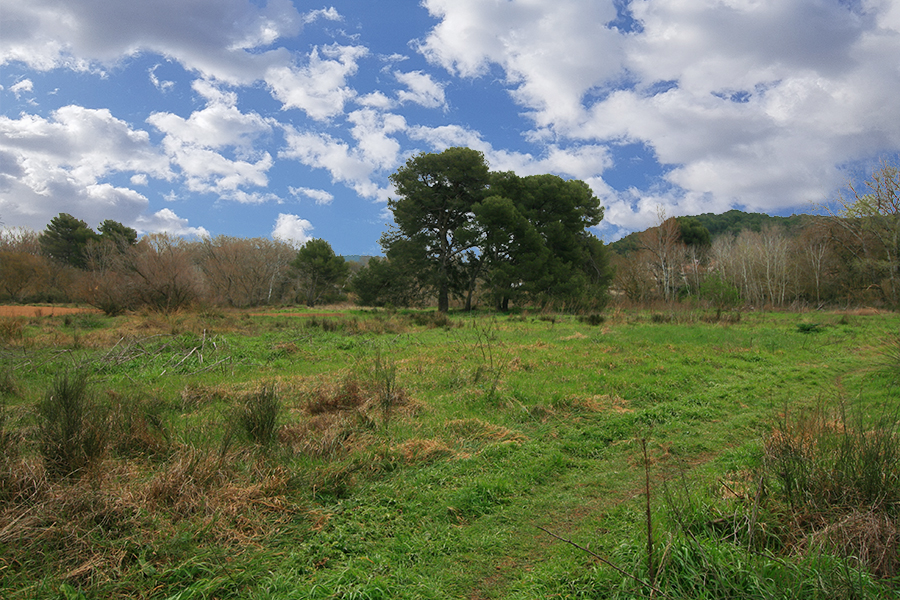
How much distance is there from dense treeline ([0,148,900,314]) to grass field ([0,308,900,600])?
21407mm

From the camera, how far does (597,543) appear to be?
11.7 ft

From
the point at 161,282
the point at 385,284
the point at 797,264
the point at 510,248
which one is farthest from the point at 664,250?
the point at 161,282

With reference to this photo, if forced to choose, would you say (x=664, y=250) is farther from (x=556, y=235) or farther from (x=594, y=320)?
(x=594, y=320)

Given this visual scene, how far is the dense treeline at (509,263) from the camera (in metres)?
27.7

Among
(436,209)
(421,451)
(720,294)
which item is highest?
(436,209)

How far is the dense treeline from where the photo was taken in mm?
27703

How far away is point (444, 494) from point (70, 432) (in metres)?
3.68

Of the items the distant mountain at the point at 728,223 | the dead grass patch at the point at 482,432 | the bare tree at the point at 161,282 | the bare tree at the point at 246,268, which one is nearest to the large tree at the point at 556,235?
the bare tree at the point at 161,282

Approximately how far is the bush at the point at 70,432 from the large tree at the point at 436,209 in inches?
1183

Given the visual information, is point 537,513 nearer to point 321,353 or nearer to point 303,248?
point 321,353

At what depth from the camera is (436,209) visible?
119ft

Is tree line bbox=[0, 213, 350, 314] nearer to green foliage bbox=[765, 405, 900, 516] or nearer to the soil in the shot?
the soil

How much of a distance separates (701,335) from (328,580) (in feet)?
54.2

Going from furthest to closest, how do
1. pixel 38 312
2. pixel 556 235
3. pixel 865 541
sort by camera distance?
pixel 556 235 → pixel 38 312 → pixel 865 541
